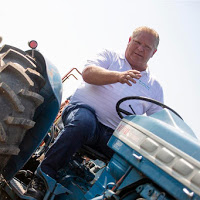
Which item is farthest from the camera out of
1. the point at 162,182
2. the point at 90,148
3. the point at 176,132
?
the point at 90,148

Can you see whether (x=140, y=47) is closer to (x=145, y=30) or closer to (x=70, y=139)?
(x=145, y=30)

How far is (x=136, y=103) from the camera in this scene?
8.94 feet

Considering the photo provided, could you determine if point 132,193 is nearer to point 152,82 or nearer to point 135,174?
point 135,174

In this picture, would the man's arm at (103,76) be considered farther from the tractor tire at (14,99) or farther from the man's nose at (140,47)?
the man's nose at (140,47)

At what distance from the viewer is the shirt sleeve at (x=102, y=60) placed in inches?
106

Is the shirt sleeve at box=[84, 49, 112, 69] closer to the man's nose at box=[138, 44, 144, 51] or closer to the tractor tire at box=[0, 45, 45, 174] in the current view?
the man's nose at box=[138, 44, 144, 51]

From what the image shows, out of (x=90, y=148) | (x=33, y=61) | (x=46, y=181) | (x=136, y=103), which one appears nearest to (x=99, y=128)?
(x=90, y=148)

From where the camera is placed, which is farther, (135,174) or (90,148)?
(90,148)

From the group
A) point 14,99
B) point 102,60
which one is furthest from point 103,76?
point 14,99

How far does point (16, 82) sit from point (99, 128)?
0.89m

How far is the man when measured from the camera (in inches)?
89.3

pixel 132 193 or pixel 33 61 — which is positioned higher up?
pixel 33 61

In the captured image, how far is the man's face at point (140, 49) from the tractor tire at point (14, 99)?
116 cm

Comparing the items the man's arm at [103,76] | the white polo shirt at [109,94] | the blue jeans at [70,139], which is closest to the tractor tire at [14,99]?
the blue jeans at [70,139]
